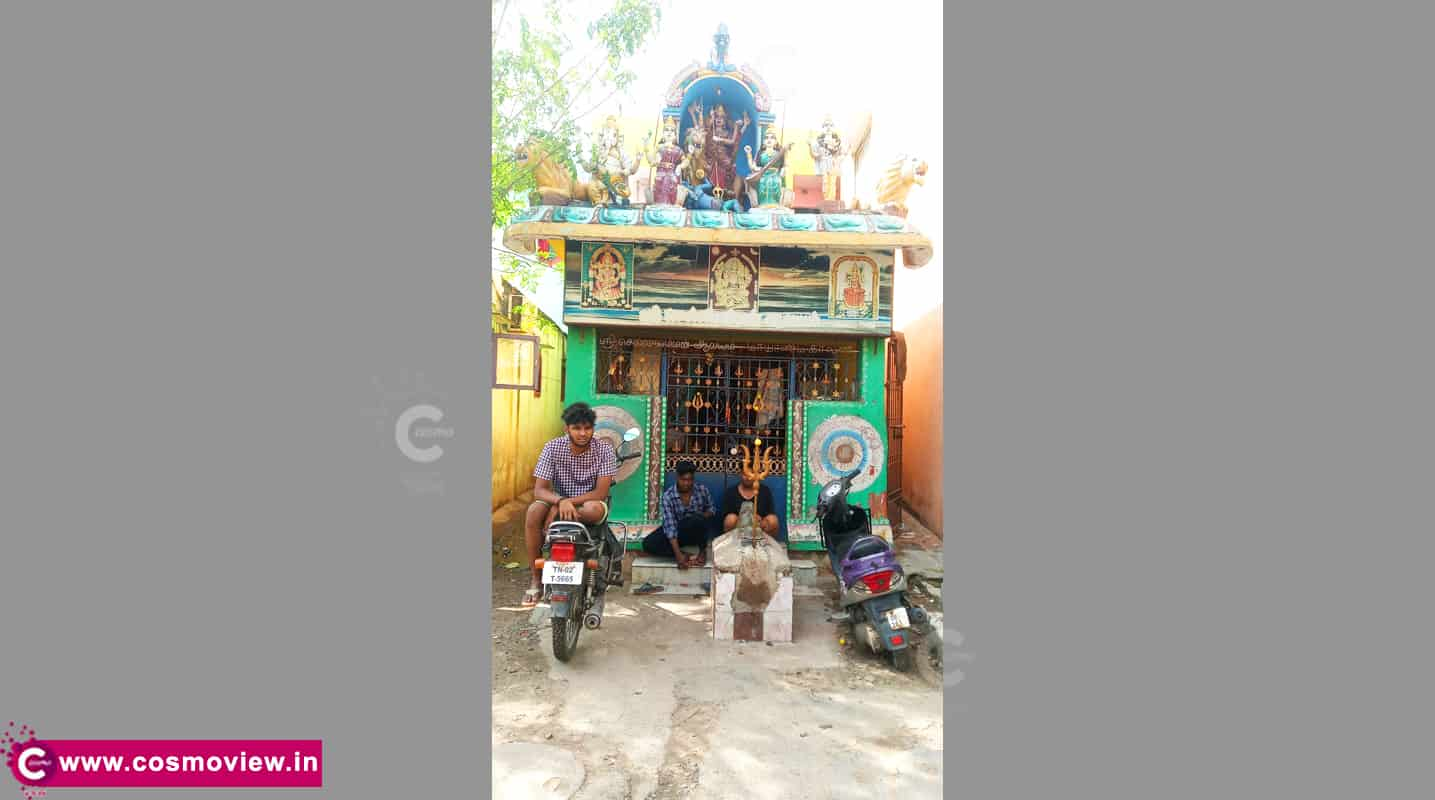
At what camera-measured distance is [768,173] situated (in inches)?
314

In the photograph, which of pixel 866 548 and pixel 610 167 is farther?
pixel 610 167

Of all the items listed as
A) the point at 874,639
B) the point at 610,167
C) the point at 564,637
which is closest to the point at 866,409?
the point at 874,639

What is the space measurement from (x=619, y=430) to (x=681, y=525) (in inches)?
56.2

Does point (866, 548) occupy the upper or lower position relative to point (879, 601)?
upper

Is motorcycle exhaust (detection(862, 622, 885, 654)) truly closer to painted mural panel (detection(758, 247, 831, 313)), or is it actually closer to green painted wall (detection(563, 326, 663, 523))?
green painted wall (detection(563, 326, 663, 523))

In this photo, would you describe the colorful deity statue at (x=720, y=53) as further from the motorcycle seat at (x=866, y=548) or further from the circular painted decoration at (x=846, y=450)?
the motorcycle seat at (x=866, y=548)

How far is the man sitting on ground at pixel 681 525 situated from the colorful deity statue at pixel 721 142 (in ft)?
12.0

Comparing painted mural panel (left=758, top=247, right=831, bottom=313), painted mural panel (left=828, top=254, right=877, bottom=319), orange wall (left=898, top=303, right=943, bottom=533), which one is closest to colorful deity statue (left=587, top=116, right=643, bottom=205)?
painted mural panel (left=758, top=247, right=831, bottom=313)

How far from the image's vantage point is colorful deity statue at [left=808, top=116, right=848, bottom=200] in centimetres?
782

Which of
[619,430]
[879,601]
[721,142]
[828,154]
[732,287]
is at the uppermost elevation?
[721,142]

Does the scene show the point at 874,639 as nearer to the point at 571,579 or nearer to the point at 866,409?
the point at 571,579

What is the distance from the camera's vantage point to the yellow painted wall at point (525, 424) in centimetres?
733

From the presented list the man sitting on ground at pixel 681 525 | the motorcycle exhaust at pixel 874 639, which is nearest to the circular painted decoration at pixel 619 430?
the man sitting on ground at pixel 681 525

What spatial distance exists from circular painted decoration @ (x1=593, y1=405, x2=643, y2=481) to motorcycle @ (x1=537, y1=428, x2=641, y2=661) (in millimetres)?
2170
